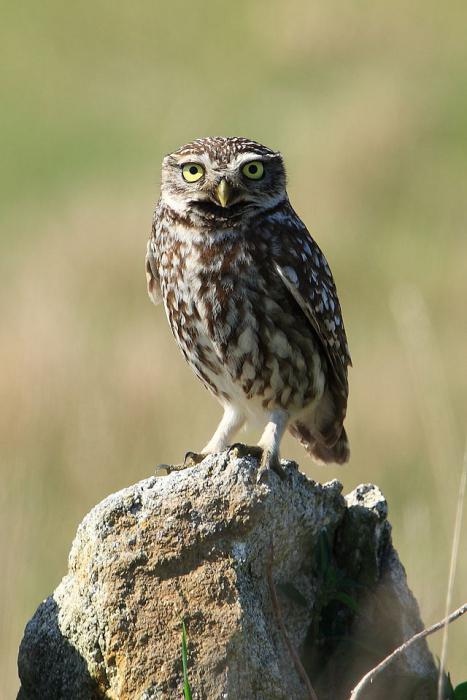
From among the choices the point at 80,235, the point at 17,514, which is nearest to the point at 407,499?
the point at 17,514

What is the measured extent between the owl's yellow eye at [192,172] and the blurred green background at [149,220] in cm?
134

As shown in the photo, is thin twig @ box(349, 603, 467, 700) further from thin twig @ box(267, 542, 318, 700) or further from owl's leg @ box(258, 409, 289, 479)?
owl's leg @ box(258, 409, 289, 479)

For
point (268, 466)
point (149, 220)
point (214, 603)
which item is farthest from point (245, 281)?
point (149, 220)

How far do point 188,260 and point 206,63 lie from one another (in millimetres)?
15149

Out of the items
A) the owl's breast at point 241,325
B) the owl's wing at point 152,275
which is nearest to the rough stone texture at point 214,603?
the owl's breast at point 241,325

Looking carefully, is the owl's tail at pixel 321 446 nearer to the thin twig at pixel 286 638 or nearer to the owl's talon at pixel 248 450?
the owl's talon at pixel 248 450

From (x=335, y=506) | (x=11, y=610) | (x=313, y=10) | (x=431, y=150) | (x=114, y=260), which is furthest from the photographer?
(x=313, y=10)

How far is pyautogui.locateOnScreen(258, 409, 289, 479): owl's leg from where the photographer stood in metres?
3.96

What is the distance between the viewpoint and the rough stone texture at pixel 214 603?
3.54 m

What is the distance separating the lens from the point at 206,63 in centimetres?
1964

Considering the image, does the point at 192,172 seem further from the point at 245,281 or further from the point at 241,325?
the point at 241,325

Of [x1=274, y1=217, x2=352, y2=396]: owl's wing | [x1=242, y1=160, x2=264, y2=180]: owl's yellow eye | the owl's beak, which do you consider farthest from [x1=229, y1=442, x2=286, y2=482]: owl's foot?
[x1=242, y1=160, x2=264, y2=180]: owl's yellow eye

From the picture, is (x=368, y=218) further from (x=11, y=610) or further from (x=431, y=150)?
(x=11, y=610)

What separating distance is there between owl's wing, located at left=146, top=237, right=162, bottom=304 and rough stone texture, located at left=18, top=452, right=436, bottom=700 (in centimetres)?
155
